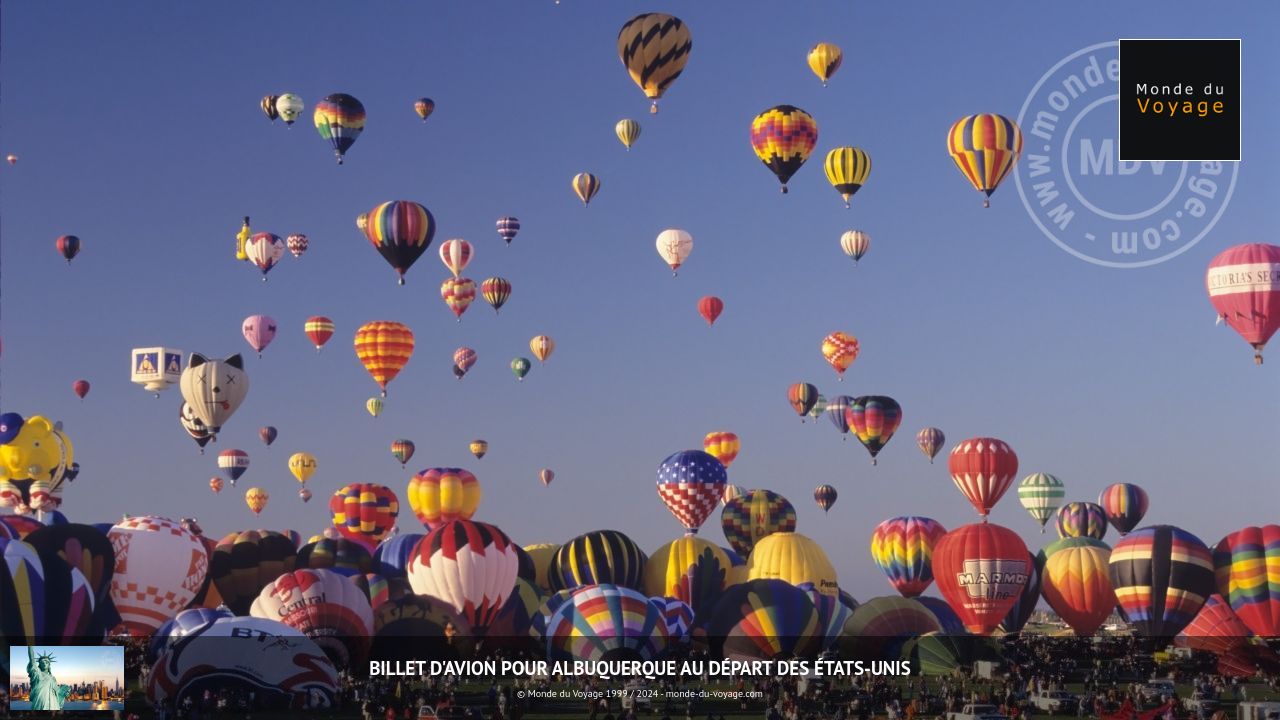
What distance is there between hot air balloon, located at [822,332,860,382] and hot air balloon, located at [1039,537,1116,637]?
51.9ft

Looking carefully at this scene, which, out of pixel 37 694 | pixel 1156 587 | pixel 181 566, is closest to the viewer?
pixel 37 694

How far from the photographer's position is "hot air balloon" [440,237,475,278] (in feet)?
202

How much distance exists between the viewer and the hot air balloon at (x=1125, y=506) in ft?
214

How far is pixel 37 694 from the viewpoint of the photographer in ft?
95.0

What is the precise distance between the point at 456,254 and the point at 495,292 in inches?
121

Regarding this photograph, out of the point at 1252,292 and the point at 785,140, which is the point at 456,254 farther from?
the point at 1252,292

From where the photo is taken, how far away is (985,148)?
163 ft

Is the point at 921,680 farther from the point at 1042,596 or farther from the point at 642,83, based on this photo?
the point at 642,83

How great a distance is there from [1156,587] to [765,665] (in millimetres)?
14309

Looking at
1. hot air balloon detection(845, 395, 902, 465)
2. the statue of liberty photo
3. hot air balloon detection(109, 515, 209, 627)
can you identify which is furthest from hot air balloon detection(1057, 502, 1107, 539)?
the statue of liberty photo

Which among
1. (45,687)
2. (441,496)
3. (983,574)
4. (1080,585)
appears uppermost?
(441,496)

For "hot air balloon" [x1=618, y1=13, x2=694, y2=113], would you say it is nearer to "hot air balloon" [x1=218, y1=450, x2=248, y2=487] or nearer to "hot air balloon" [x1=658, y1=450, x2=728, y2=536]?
"hot air balloon" [x1=658, y1=450, x2=728, y2=536]

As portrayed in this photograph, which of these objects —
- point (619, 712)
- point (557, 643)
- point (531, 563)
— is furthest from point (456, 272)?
point (619, 712)

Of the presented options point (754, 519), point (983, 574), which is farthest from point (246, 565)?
point (983, 574)
